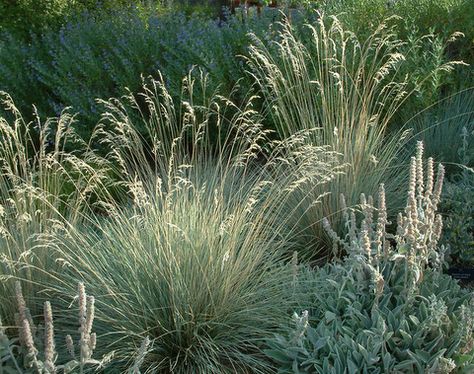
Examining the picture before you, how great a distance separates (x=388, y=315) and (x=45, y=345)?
1470mm

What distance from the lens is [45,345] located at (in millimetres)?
2379

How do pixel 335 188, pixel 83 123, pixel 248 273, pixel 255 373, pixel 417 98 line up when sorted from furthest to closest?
pixel 83 123 < pixel 417 98 < pixel 335 188 < pixel 248 273 < pixel 255 373

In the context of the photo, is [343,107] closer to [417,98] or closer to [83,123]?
[417,98]

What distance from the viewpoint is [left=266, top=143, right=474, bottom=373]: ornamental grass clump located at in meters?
2.67

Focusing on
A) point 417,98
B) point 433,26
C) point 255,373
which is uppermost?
point 433,26

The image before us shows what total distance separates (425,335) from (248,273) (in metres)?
0.93

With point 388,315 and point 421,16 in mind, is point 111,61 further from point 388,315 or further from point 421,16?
point 388,315

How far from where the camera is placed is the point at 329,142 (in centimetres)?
436

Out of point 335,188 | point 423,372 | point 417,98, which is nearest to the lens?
point 423,372

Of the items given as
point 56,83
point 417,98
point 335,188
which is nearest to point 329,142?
point 335,188

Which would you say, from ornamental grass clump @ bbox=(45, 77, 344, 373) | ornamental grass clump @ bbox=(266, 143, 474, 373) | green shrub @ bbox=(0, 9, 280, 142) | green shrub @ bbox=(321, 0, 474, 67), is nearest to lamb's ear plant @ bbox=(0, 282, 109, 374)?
ornamental grass clump @ bbox=(45, 77, 344, 373)

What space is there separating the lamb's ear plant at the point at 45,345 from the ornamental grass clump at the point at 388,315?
0.86 metres

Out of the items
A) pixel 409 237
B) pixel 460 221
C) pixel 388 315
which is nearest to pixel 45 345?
pixel 388 315

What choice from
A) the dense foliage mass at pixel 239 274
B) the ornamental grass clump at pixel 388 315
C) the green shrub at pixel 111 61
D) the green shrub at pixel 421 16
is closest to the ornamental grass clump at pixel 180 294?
the dense foliage mass at pixel 239 274
